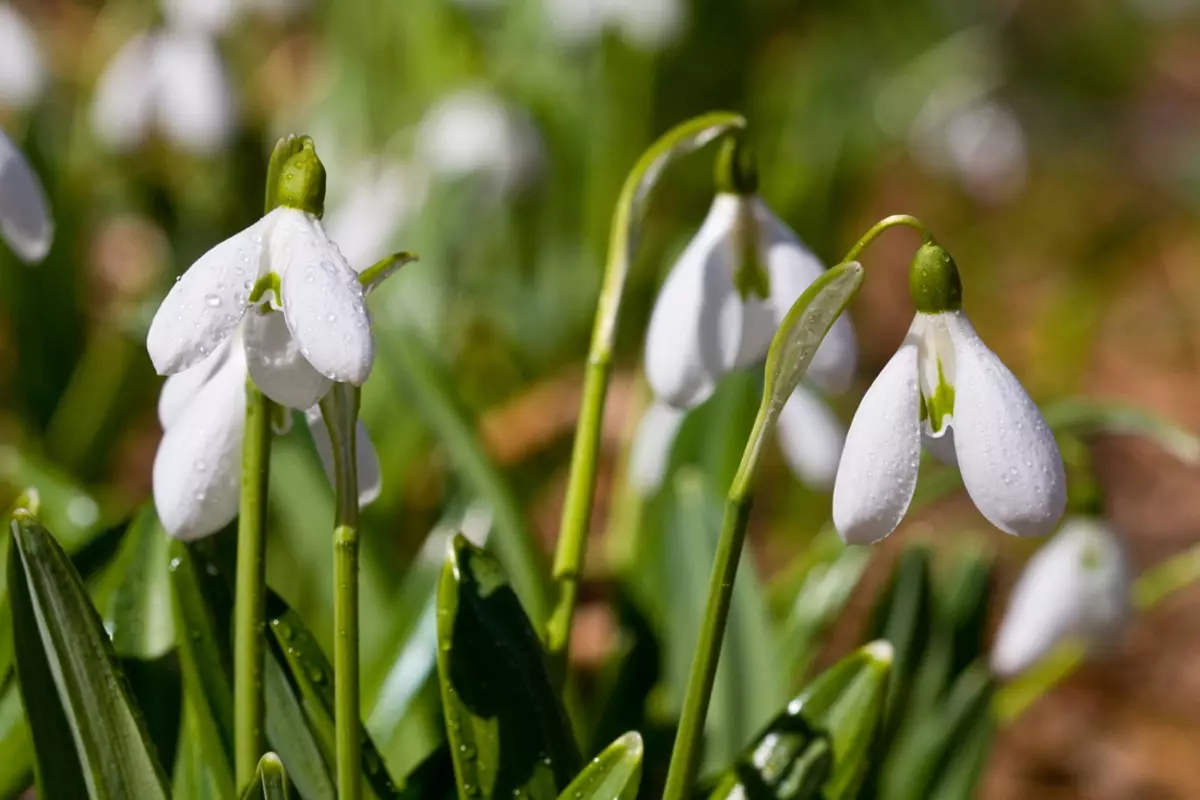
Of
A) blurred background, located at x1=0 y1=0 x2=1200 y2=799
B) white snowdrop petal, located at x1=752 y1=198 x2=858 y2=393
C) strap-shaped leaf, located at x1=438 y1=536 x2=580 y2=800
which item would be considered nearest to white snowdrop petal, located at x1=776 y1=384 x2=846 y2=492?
blurred background, located at x1=0 y1=0 x2=1200 y2=799

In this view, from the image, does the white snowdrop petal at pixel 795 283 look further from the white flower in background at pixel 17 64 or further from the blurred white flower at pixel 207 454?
Answer: the white flower in background at pixel 17 64

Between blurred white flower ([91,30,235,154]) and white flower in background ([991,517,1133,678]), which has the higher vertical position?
blurred white flower ([91,30,235,154])

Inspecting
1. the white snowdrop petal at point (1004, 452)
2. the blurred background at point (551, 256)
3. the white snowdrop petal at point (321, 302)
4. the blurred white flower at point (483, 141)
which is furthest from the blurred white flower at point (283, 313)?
the blurred white flower at point (483, 141)

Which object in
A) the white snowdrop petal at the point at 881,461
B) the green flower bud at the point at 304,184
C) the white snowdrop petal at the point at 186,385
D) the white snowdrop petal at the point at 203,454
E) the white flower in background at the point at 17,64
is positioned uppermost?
the white flower in background at the point at 17,64

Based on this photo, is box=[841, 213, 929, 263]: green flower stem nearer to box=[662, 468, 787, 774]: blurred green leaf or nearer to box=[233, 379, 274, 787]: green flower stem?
box=[233, 379, 274, 787]: green flower stem

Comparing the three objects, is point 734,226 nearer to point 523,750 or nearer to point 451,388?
point 523,750

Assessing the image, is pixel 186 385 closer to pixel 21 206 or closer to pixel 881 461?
pixel 21 206
